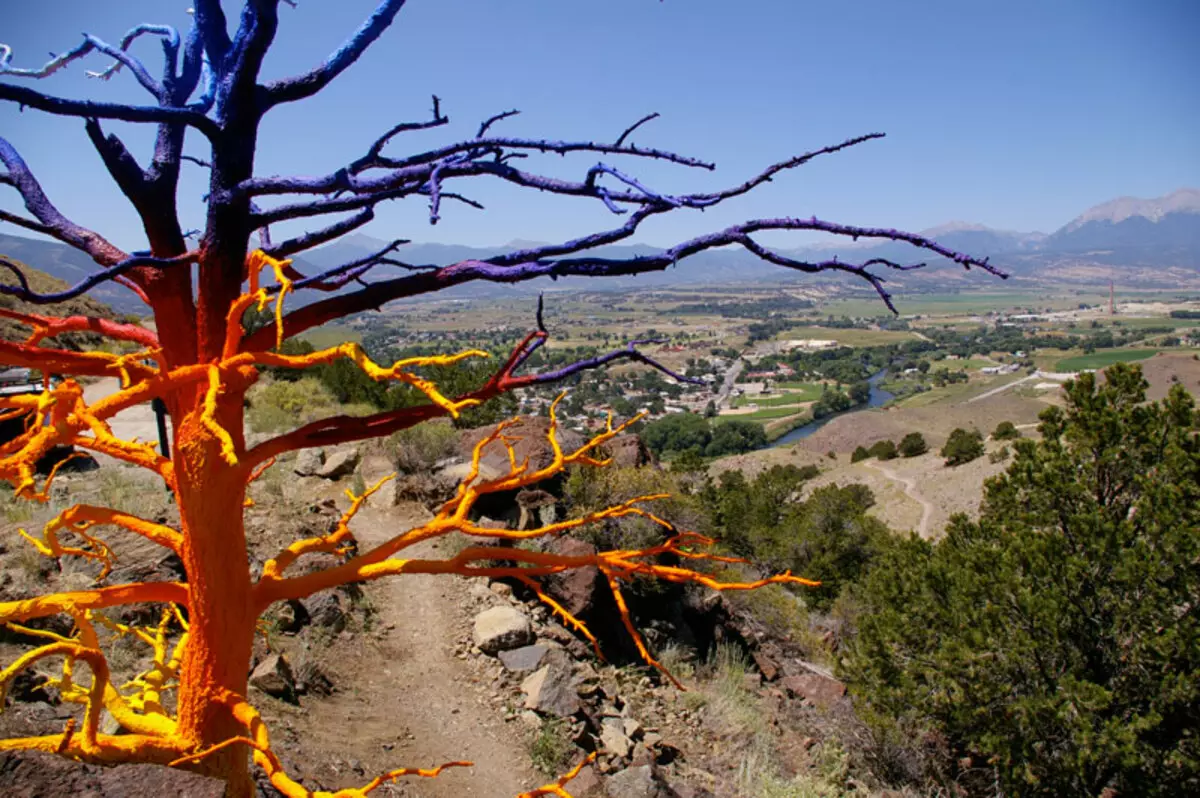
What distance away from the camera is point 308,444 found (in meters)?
2.28

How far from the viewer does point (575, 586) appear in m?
10.7

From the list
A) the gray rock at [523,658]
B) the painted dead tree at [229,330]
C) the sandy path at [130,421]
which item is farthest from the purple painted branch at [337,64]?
the sandy path at [130,421]

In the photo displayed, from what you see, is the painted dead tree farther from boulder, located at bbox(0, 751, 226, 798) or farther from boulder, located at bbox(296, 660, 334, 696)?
boulder, located at bbox(296, 660, 334, 696)

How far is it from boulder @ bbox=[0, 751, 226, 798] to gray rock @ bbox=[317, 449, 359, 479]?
557 inches

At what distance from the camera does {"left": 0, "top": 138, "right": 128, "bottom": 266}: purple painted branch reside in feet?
7.62

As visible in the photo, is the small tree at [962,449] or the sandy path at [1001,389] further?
the sandy path at [1001,389]

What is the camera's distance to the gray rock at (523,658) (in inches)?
369

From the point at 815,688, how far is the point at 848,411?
10232 cm

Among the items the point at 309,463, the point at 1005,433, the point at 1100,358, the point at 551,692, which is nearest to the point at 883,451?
the point at 1005,433

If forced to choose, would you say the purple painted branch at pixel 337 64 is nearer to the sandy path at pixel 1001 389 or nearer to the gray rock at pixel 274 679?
the gray rock at pixel 274 679

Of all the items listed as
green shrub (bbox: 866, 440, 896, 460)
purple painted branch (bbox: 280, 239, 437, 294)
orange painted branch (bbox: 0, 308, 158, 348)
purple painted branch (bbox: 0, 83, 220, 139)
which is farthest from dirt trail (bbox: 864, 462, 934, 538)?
purple painted branch (bbox: 0, 83, 220, 139)

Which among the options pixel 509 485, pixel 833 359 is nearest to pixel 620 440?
pixel 509 485

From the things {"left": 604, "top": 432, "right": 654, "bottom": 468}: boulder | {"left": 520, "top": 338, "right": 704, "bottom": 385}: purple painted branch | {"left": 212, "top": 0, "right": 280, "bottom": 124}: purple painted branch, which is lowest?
{"left": 604, "top": 432, "right": 654, "bottom": 468}: boulder

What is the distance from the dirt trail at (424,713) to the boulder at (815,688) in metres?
5.86
